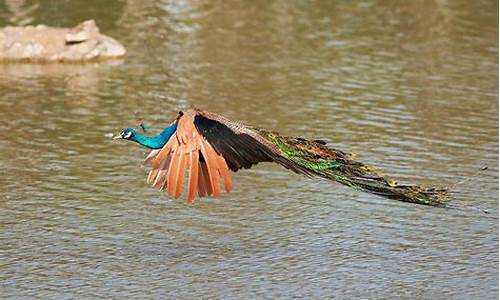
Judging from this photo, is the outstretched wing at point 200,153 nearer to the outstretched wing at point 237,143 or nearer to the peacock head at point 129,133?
the outstretched wing at point 237,143

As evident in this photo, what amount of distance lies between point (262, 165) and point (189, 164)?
4.67 m

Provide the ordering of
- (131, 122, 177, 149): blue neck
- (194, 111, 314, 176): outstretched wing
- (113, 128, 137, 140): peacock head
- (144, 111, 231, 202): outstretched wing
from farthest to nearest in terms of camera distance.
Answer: (113, 128, 137, 140): peacock head
(131, 122, 177, 149): blue neck
(194, 111, 314, 176): outstretched wing
(144, 111, 231, 202): outstretched wing

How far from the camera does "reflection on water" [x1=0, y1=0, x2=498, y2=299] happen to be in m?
9.02

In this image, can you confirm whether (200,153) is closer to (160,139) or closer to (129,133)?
(160,139)

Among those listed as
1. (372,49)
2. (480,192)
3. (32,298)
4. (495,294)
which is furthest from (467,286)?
(372,49)

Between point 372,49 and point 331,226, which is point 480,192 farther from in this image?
point 372,49

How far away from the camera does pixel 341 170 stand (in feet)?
27.6

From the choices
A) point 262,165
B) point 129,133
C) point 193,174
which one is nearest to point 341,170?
point 193,174

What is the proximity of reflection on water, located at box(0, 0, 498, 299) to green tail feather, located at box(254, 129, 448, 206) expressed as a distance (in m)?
0.80

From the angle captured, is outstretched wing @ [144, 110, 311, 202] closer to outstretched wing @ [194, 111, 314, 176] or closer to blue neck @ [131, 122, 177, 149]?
outstretched wing @ [194, 111, 314, 176]

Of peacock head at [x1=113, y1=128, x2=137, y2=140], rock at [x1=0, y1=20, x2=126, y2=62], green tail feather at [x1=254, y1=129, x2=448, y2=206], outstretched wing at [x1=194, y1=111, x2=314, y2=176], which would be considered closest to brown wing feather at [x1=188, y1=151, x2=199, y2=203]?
outstretched wing at [x1=194, y1=111, x2=314, y2=176]

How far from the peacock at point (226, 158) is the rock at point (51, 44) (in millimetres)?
8258

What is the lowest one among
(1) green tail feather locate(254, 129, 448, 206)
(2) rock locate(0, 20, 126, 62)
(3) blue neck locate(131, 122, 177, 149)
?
(1) green tail feather locate(254, 129, 448, 206)

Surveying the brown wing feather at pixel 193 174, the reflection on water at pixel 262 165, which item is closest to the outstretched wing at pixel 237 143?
the brown wing feather at pixel 193 174
